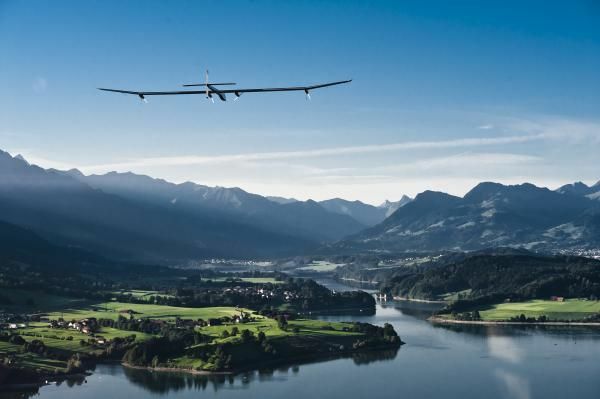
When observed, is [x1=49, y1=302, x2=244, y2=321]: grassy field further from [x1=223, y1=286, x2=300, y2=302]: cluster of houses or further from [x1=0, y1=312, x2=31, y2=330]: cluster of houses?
[x1=223, y1=286, x2=300, y2=302]: cluster of houses

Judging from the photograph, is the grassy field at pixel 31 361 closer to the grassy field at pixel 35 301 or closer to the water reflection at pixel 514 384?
the grassy field at pixel 35 301

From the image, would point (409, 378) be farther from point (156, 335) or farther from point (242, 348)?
point (156, 335)

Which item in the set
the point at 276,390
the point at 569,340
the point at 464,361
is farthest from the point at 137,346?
the point at 569,340

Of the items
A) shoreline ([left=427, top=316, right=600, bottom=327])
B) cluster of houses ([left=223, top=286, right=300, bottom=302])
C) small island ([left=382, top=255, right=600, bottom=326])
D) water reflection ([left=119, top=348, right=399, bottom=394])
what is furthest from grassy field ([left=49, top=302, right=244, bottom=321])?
small island ([left=382, top=255, right=600, bottom=326])

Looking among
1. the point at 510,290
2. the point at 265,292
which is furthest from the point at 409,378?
the point at 510,290

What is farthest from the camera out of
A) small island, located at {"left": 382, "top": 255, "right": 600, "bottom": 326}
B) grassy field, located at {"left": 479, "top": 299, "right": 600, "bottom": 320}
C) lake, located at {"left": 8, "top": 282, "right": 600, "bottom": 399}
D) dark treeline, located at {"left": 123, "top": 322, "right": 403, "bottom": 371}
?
small island, located at {"left": 382, "top": 255, "right": 600, "bottom": 326}

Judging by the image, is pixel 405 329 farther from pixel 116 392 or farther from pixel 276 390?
pixel 116 392

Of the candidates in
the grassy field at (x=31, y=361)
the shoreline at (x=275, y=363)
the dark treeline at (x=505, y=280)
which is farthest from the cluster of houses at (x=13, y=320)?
the dark treeline at (x=505, y=280)
